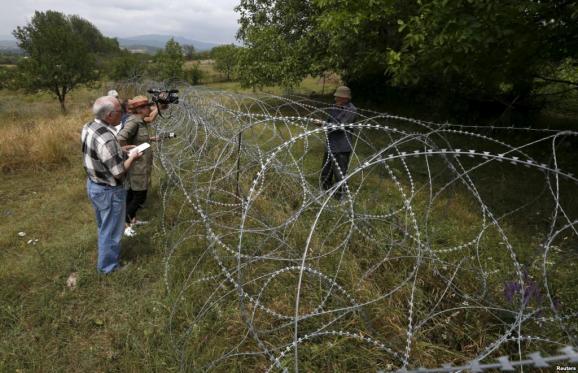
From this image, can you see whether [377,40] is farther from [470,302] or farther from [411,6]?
[470,302]

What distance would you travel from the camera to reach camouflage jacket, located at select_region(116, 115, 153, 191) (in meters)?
3.83

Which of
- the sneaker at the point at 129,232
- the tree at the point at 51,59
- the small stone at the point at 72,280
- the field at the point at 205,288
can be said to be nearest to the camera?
the field at the point at 205,288

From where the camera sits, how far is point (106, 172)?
118 inches

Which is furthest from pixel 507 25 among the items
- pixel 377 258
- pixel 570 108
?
pixel 570 108

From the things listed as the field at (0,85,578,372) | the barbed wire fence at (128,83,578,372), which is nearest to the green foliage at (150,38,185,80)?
the field at (0,85,578,372)

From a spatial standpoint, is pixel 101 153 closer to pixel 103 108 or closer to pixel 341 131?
pixel 103 108

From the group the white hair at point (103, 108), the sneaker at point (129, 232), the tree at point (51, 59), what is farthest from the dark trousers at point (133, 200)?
the tree at point (51, 59)

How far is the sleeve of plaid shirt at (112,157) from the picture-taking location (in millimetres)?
2869

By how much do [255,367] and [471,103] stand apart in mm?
10969

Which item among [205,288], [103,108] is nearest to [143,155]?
[103,108]

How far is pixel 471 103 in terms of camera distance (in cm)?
1065

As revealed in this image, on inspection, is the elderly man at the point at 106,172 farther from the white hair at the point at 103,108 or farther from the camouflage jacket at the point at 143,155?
the camouflage jacket at the point at 143,155

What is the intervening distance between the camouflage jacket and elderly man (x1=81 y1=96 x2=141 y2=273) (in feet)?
2.33

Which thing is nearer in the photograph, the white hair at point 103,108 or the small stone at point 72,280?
the white hair at point 103,108
